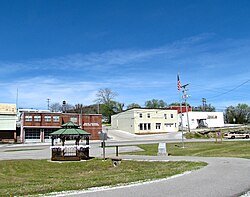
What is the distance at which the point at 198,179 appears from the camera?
9.61 metres

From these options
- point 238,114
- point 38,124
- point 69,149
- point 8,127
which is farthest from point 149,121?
point 238,114

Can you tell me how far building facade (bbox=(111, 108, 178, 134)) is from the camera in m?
64.2

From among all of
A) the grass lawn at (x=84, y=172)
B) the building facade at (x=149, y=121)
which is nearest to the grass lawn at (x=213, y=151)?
the grass lawn at (x=84, y=172)

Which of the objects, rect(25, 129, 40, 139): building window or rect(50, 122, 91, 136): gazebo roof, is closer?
rect(50, 122, 91, 136): gazebo roof

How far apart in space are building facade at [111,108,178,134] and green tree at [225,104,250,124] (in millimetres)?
37352

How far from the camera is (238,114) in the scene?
3939 inches

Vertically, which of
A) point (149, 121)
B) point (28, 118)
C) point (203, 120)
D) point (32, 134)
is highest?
point (28, 118)

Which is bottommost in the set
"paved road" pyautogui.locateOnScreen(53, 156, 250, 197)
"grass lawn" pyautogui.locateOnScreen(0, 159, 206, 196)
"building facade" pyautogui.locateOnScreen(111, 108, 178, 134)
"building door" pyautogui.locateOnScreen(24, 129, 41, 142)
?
"grass lawn" pyautogui.locateOnScreen(0, 159, 206, 196)

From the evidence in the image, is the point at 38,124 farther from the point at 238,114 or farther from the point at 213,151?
the point at 238,114

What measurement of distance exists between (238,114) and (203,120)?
2875cm

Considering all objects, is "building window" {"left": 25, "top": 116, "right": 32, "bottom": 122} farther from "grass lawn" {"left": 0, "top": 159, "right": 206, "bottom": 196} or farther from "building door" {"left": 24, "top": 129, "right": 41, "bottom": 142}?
"grass lawn" {"left": 0, "top": 159, "right": 206, "bottom": 196}

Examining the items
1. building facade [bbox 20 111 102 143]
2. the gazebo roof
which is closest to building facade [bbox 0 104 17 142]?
building facade [bbox 20 111 102 143]

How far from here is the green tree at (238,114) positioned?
9788 centimetres

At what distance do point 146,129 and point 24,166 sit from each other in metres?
47.5
